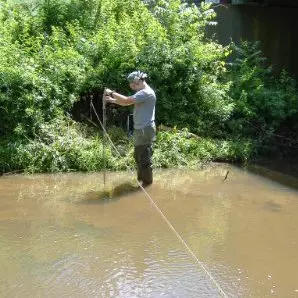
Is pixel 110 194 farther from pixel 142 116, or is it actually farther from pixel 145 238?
pixel 145 238

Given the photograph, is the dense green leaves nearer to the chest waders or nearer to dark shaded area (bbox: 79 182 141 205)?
dark shaded area (bbox: 79 182 141 205)

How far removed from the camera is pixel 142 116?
376 inches

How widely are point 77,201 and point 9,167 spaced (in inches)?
94.1

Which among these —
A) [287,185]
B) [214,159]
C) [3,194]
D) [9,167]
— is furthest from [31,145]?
[287,185]

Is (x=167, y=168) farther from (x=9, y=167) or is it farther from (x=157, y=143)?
(x=9, y=167)

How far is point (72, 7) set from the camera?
1448cm

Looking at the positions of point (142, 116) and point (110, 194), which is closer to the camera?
point (110, 194)

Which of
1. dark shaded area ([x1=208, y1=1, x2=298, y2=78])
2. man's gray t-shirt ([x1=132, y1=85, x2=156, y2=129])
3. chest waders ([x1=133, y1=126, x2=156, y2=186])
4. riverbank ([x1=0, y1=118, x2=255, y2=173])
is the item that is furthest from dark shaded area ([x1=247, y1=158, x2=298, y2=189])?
dark shaded area ([x1=208, y1=1, x2=298, y2=78])

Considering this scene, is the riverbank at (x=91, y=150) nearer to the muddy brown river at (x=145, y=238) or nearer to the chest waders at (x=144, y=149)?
the muddy brown river at (x=145, y=238)

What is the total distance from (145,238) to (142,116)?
2901 mm

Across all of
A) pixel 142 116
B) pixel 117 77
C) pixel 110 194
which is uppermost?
pixel 117 77

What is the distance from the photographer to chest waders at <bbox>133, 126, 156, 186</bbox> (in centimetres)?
958

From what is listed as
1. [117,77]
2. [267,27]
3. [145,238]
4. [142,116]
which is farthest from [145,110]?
[267,27]

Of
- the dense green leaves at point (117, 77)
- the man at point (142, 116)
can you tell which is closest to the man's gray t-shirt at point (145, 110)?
the man at point (142, 116)
